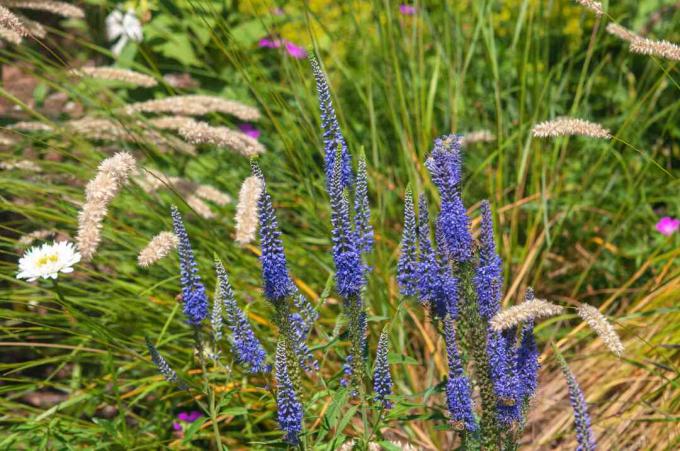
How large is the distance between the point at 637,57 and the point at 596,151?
1013 millimetres

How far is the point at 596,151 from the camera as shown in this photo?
4.69 meters

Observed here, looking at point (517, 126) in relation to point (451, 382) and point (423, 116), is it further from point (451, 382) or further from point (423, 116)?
point (451, 382)

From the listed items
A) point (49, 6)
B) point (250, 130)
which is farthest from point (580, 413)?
point (250, 130)

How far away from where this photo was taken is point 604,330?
228 centimetres

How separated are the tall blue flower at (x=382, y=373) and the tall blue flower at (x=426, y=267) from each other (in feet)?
0.76

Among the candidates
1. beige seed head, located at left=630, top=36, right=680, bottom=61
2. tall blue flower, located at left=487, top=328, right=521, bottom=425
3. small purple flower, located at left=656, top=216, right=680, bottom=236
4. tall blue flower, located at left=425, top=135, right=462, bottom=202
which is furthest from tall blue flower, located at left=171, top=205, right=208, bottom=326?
small purple flower, located at left=656, top=216, right=680, bottom=236

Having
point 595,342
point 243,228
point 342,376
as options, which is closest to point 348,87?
point 595,342

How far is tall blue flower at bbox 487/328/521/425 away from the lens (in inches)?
91.8

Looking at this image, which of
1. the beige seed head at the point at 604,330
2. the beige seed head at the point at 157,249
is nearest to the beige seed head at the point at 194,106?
the beige seed head at the point at 157,249

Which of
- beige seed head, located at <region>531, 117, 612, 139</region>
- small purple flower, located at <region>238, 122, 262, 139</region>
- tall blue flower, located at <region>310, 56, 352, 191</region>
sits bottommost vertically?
small purple flower, located at <region>238, 122, 262, 139</region>

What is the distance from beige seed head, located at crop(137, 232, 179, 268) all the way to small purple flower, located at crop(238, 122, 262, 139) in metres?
2.61

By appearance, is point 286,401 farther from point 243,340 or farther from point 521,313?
point 521,313

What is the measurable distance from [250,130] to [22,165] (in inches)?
69.7

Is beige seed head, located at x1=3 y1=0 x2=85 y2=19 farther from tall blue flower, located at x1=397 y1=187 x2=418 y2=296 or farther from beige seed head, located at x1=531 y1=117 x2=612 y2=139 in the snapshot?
beige seed head, located at x1=531 y1=117 x2=612 y2=139
